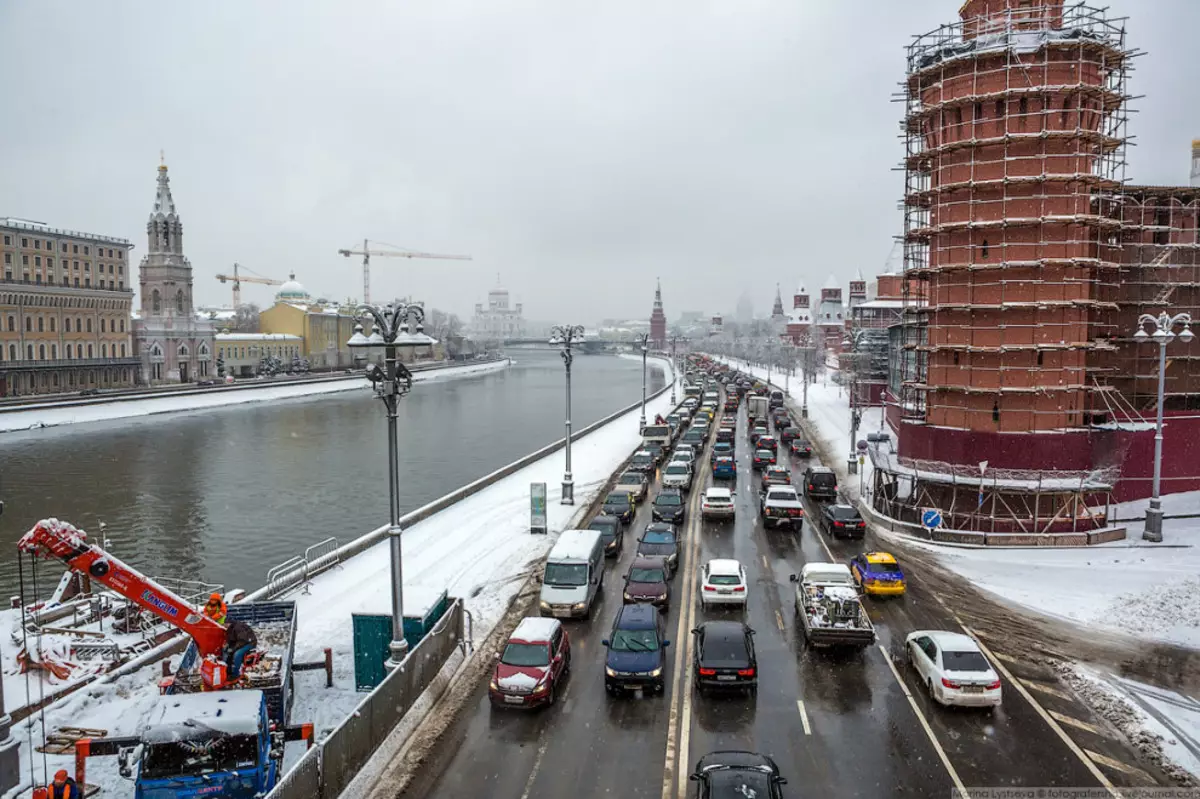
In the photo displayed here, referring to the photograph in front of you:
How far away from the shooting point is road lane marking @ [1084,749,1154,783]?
40.1ft

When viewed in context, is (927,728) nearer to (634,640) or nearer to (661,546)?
(634,640)

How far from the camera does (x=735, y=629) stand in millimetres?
15766

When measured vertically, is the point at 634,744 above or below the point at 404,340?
below

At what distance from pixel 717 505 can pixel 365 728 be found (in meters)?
19.7

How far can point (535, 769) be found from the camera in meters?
12.4

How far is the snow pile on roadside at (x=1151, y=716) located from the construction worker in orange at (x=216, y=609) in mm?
15736

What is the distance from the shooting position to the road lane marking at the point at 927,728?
39.1 ft

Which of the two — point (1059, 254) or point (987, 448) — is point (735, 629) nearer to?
point (987, 448)

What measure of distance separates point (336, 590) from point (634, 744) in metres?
12.2

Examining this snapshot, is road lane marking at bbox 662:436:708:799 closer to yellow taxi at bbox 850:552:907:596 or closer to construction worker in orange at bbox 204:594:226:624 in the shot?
yellow taxi at bbox 850:552:907:596

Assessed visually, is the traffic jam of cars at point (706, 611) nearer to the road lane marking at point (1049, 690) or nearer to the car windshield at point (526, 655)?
the car windshield at point (526, 655)

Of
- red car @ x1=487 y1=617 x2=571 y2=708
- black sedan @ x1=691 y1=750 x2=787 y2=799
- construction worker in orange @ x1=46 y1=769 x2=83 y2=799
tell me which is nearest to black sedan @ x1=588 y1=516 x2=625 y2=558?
red car @ x1=487 y1=617 x2=571 y2=708

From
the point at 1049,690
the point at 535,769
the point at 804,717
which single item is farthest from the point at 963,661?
the point at 535,769

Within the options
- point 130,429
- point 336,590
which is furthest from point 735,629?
point 130,429
